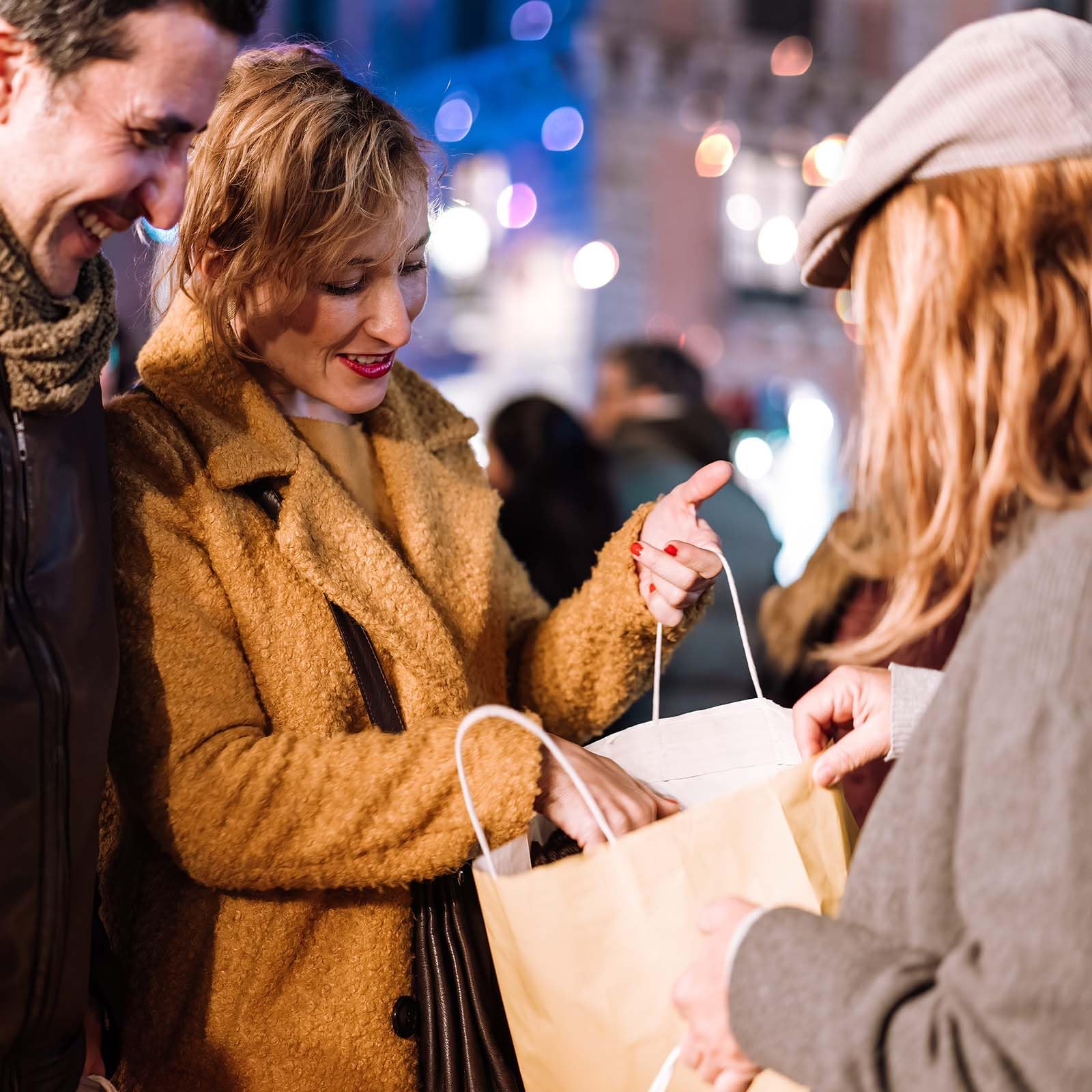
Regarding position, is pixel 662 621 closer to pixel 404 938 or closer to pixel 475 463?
pixel 475 463

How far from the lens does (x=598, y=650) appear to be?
1789 mm

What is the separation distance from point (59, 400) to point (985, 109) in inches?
35.5

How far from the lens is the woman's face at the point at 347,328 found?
5.17 ft

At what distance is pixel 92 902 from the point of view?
1.26 metres

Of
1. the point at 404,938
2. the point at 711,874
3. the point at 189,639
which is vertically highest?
the point at 189,639

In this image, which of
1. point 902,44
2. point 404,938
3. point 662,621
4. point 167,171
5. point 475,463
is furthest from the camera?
point 902,44

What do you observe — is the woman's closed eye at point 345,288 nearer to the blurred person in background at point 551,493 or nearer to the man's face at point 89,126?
the man's face at point 89,126

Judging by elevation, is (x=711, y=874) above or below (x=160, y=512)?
below

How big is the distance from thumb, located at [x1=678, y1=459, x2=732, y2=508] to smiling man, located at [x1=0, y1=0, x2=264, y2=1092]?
0.78m

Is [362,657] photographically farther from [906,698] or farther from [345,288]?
[906,698]

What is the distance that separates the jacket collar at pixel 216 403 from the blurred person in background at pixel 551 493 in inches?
72.3

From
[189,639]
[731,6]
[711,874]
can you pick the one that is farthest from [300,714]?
[731,6]

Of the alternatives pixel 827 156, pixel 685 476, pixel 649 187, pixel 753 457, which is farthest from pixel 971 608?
pixel 649 187

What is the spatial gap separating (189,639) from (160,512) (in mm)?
158
